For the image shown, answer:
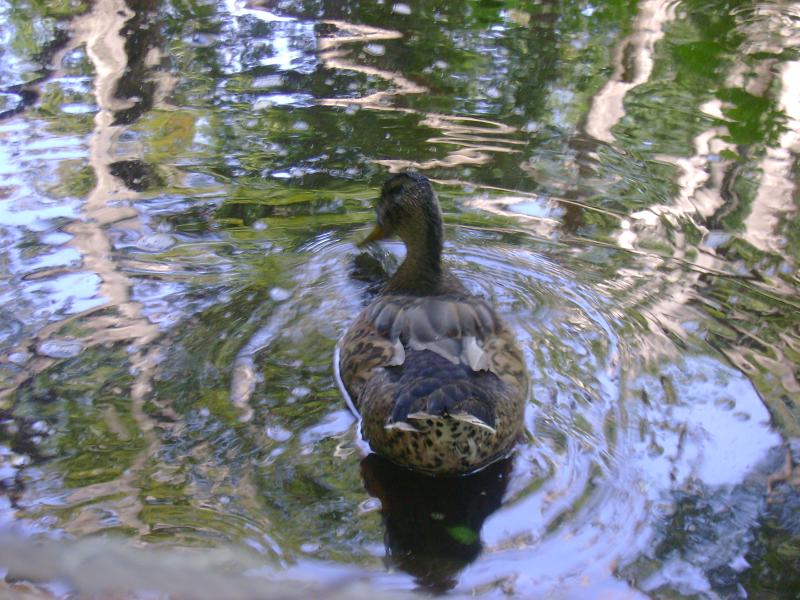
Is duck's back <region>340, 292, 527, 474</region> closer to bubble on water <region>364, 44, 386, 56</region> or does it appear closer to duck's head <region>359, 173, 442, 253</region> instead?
duck's head <region>359, 173, 442, 253</region>

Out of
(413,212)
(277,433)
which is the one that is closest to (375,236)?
(413,212)

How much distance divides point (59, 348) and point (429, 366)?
2.00 meters

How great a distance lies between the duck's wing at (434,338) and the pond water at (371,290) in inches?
8.0

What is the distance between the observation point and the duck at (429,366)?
405 centimetres

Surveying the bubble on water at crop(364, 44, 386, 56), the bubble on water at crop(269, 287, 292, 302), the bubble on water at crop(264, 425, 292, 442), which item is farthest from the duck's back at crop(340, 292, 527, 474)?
the bubble on water at crop(364, 44, 386, 56)

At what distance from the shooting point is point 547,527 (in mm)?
3822

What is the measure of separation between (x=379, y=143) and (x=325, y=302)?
2268 millimetres

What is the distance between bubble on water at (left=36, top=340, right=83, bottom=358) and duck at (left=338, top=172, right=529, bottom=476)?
138 centimetres

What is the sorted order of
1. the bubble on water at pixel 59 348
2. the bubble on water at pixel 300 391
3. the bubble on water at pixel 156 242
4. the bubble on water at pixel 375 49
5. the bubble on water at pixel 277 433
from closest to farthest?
the bubble on water at pixel 277 433
the bubble on water at pixel 300 391
the bubble on water at pixel 59 348
the bubble on water at pixel 156 242
the bubble on water at pixel 375 49

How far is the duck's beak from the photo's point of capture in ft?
19.7

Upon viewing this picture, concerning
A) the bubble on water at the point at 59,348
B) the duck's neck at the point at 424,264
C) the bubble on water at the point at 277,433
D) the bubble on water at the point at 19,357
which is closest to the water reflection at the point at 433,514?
the bubble on water at the point at 277,433

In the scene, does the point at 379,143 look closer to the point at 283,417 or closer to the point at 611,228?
the point at 611,228

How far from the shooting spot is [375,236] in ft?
19.9

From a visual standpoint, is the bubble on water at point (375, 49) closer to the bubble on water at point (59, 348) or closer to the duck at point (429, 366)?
the duck at point (429, 366)
